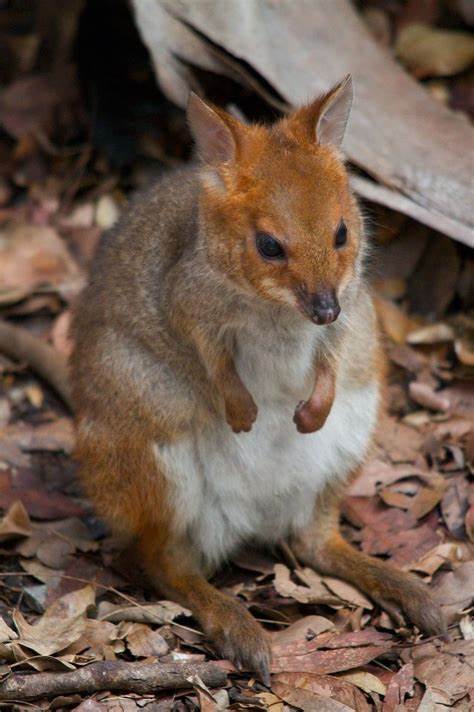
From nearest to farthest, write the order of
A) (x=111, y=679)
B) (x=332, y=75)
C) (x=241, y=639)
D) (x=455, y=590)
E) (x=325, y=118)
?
(x=111, y=679) < (x=325, y=118) < (x=241, y=639) < (x=455, y=590) < (x=332, y=75)

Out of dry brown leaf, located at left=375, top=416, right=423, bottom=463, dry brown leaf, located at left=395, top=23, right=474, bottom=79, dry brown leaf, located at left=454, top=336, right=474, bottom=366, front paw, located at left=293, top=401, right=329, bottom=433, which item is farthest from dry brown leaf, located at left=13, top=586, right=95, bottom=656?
dry brown leaf, located at left=395, top=23, right=474, bottom=79

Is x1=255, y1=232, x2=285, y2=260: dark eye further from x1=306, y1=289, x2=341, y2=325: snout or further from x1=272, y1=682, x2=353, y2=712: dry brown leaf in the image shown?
x1=272, y1=682, x2=353, y2=712: dry brown leaf

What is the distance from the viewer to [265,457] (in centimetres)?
473

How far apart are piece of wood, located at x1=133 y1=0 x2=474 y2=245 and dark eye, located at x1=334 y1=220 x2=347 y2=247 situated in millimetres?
1899

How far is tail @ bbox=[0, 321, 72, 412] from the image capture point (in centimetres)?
605

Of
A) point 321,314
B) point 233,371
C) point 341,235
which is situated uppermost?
point 341,235

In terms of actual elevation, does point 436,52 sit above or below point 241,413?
above

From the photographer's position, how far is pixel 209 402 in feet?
15.1

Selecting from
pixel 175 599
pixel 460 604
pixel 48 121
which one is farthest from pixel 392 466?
pixel 48 121

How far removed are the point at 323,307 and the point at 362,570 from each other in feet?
5.18

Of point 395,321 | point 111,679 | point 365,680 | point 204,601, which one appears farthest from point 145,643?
point 395,321

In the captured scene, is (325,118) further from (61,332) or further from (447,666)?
(61,332)

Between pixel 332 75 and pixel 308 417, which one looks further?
pixel 332 75

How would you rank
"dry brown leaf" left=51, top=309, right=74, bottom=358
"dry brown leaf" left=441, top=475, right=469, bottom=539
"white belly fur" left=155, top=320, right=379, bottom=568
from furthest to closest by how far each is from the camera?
"dry brown leaf" left=51, top=309, right=74, bottom=358 → "dry brown leaf" left=441, top=475, right=469, bottom=539 → "white belly fur" left=155, top=320, right=379, bottom=568
